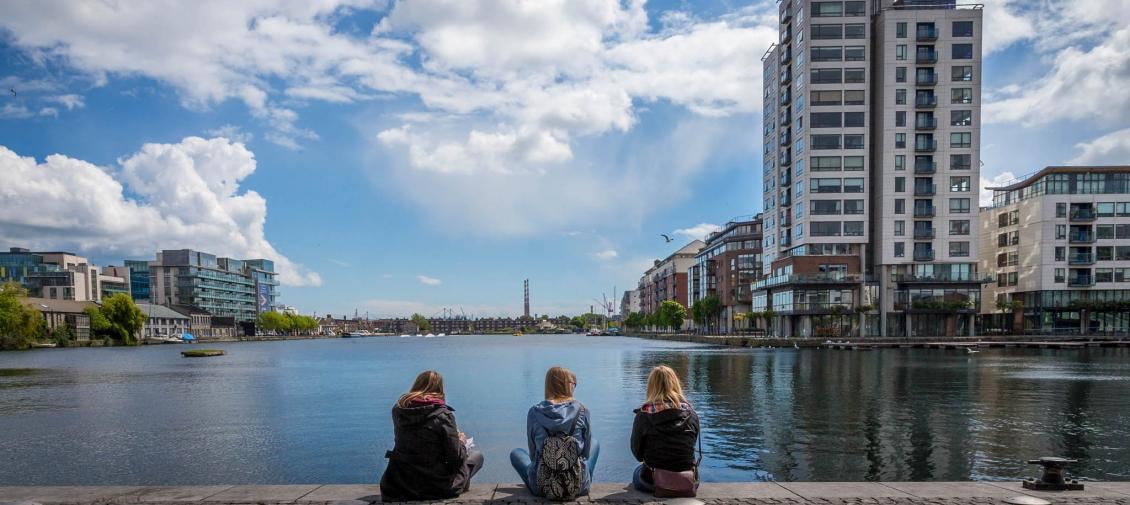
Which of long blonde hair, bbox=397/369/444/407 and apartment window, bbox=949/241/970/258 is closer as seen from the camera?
long blonde hair, bbox=397/369/444/407

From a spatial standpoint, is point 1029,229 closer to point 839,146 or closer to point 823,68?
point 839,146

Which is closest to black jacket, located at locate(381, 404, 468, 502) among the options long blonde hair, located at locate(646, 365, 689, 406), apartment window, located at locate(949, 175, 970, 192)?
long blonde hair, located at locate(646, 365, 689, 406)

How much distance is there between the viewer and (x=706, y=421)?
24.7 m

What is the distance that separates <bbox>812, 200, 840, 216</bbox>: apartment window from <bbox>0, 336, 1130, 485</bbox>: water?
55.7m

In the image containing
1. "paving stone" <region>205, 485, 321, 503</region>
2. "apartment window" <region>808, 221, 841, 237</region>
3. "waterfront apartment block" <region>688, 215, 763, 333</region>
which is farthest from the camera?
"waterfront apartment block" <region>688, 215, 763, 333</region>

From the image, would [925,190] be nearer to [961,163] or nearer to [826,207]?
[961,163]

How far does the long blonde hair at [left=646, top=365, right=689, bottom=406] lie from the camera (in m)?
9.73

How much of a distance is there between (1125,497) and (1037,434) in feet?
44.5

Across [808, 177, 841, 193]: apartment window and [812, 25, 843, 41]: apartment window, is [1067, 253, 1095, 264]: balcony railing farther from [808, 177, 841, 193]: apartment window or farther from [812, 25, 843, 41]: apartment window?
[812, 25, 843, 41]: apartment window

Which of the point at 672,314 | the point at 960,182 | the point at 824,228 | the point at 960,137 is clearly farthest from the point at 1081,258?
the point at 672,314

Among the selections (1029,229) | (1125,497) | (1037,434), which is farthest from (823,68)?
(1125,497)

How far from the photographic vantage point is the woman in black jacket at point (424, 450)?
9359mm

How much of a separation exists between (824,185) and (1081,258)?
45.3 m

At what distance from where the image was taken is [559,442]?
9391mm
